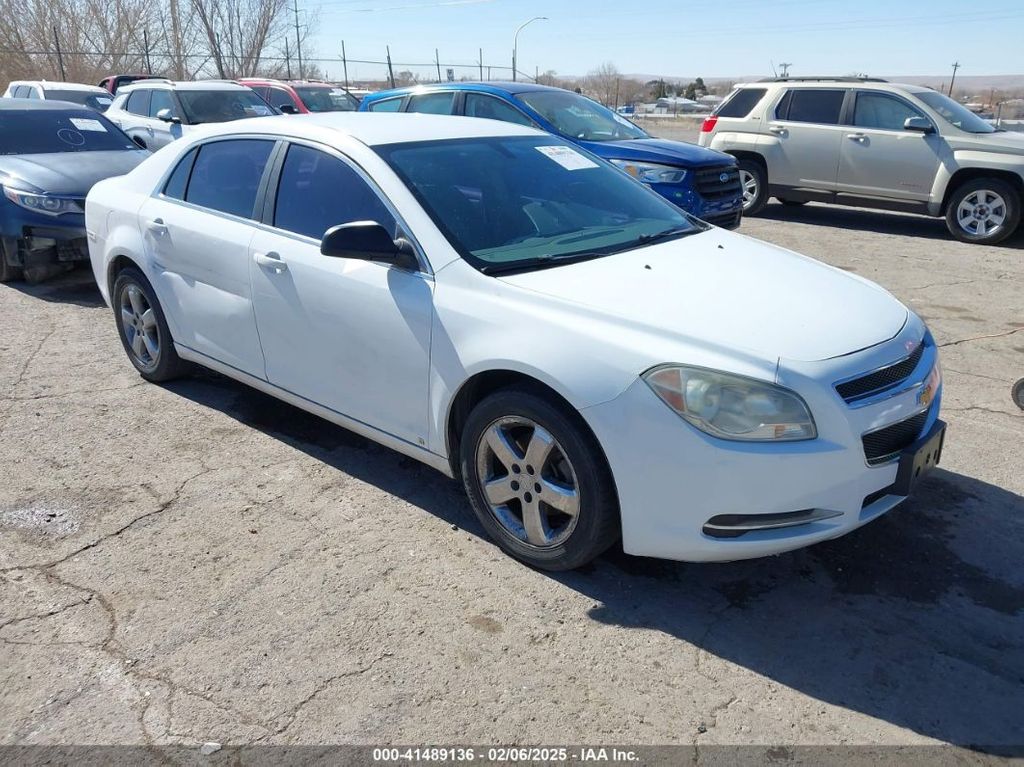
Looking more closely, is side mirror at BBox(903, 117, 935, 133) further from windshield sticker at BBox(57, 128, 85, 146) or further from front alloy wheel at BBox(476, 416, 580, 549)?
windshield sticker at BBox(57, 128, 85, 146)

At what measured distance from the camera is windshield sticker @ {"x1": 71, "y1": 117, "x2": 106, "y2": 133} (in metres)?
8.95

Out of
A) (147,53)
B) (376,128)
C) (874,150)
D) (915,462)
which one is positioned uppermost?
(147,53)

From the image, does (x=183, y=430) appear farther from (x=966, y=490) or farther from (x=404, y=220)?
(x=966, y=490)

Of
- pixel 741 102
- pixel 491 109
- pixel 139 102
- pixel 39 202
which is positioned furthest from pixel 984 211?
pixel 139 102

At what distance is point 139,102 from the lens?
43.9ft

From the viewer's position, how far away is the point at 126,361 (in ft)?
19.6

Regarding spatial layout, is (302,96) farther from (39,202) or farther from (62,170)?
(39,202)

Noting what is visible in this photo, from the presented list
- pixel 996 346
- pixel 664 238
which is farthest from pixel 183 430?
pixel 996 346

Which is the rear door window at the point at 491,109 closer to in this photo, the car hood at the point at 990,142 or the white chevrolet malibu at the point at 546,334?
the white chevrolet malibu at the point at 546,334

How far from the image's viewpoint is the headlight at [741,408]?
2861 mm

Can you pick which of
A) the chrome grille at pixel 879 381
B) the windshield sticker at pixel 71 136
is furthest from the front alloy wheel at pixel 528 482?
the windshield sticker at pixel 71 136

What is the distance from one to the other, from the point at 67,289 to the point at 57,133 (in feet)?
6.09

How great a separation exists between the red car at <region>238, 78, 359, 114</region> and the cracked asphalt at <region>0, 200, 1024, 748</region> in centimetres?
1251

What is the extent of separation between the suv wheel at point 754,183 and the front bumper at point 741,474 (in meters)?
9.34
